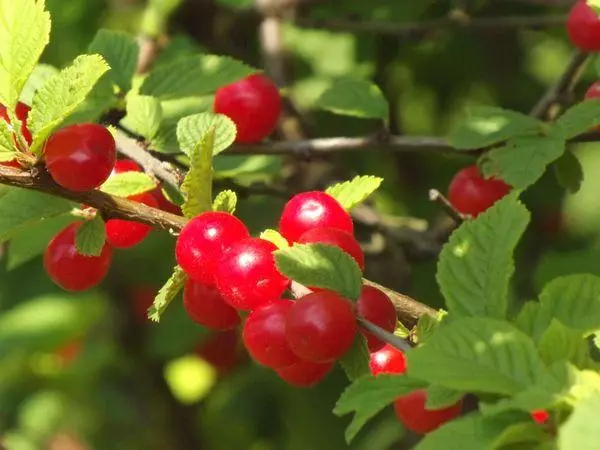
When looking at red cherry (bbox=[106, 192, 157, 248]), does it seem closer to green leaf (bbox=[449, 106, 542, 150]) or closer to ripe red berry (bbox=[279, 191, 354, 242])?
ripe red berry (bbox=[279, 191, 354, 242])

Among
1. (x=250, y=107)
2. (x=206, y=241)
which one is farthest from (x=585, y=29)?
(x=206, y=241)

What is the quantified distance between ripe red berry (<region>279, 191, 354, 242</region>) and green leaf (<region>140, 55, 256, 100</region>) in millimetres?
409

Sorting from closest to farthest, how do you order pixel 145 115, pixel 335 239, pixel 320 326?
pixel 320 326, pixel 335 239, pixel 145 115

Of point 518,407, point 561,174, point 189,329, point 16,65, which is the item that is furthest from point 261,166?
point 518,407

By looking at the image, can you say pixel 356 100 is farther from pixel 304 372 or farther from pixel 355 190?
pixel 304 372

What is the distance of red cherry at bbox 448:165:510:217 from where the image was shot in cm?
156

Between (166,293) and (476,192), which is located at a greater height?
(166,293)

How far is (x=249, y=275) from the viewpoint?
1094 mm

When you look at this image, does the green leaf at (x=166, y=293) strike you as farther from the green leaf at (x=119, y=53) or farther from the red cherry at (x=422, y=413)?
the green leaf at (x=119, y=53)

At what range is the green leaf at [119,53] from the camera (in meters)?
1.59

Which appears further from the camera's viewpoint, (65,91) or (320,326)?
(65,91)

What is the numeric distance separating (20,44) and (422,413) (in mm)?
609

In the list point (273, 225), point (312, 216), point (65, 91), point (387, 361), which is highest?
point (65, 91)

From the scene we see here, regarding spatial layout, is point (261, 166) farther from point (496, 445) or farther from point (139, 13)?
point (139, 13)
